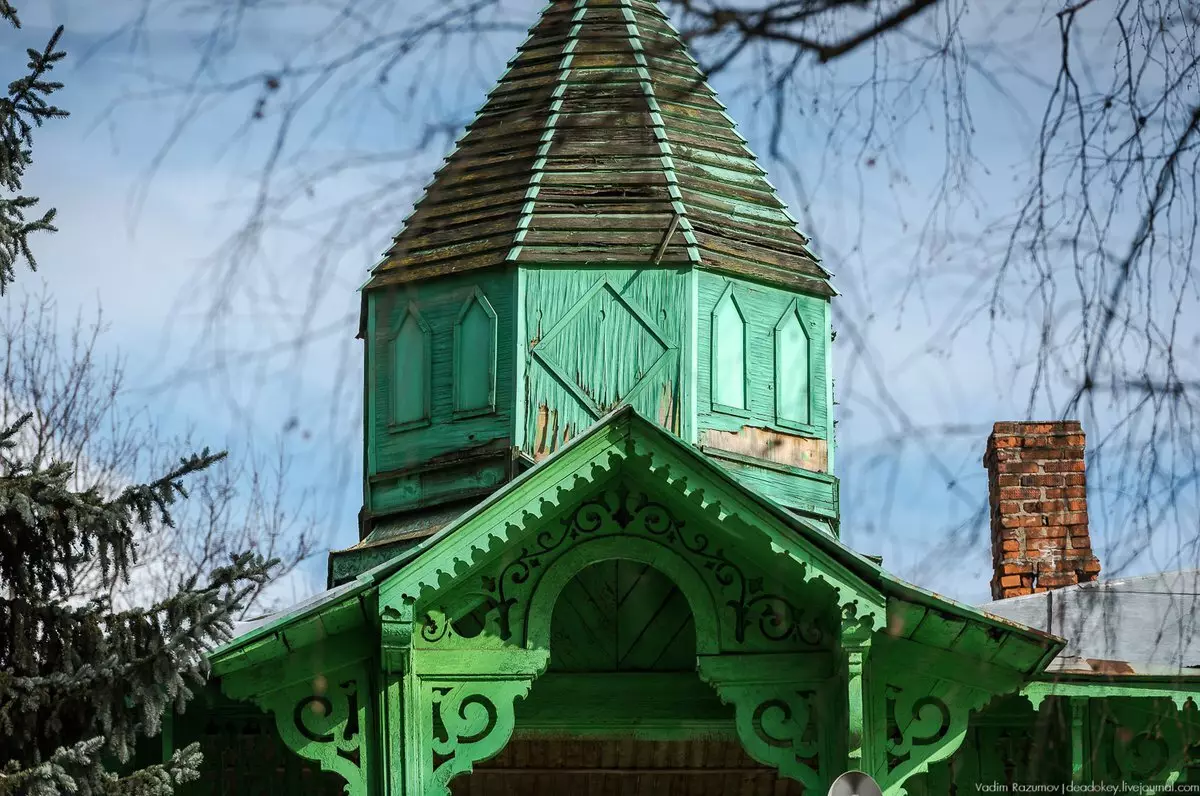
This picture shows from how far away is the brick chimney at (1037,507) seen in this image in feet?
55.8

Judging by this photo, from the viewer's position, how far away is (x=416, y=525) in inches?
627

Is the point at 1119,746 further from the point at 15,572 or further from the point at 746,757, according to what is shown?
the point at 15,572

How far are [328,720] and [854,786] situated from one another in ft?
9.79

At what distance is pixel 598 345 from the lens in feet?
53.2

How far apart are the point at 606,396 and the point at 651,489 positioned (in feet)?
11.8

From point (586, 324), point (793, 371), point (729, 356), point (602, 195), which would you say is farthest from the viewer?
point (602, 195)

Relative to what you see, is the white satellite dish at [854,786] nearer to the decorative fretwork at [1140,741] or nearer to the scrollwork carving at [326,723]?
the decorative fretwork at [1140,741]

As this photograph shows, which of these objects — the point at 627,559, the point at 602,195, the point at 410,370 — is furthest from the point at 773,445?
the point at 627,559

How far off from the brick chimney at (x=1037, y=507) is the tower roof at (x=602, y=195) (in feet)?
6.78

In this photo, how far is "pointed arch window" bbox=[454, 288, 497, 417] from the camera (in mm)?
16188

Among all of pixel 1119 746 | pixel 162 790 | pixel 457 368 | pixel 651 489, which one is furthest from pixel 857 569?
pixel 457 368

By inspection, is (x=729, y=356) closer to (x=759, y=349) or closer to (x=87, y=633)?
(x=759, y=349)

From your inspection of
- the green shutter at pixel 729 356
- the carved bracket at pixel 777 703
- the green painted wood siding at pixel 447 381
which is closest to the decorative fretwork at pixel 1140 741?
the carved bracket at pixel 777 703

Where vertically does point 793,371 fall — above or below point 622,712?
above
